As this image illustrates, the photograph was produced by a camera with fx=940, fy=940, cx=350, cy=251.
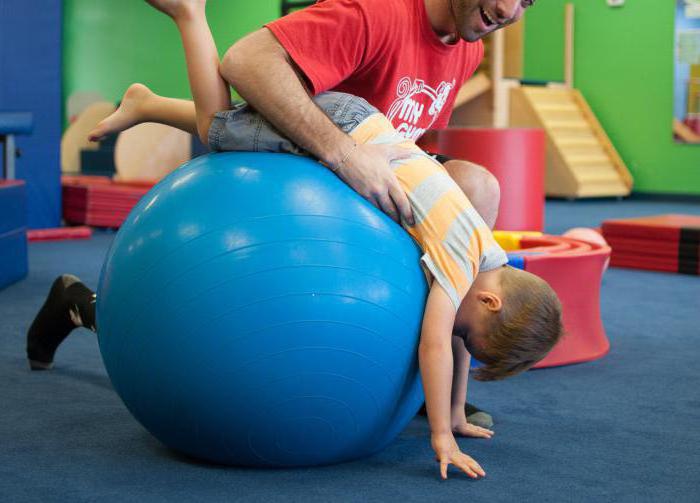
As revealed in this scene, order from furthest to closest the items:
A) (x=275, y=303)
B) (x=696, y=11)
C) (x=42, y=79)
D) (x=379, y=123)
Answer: (x=696, y=11), (x=42, y=79), (x=379, y=123), (x=275, y=303)

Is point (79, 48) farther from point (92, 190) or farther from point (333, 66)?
point (333, 66)

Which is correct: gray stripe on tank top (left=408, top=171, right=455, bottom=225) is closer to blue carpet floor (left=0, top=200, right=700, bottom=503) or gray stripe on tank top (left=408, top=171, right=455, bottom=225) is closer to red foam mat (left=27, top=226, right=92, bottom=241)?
blue carpet floor (left=0, top=200, right=700, bottom=503)

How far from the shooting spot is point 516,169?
17.7 ft

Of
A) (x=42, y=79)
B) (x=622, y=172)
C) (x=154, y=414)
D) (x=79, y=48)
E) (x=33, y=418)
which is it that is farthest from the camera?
(x=79, y=48)

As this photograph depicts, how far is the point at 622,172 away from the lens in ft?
32.1

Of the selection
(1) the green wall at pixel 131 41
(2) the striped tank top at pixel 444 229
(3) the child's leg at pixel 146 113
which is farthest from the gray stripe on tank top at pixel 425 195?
(1) the green wall at pixel 131 41

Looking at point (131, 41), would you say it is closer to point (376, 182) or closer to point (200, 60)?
point (200, 60)

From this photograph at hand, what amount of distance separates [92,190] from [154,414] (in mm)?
4912

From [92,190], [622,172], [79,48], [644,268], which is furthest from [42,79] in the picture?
[79,48]

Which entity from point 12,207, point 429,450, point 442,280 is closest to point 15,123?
point 12,207

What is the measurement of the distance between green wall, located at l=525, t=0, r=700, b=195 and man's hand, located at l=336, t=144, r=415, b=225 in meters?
8.26

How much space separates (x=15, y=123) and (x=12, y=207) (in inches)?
28.5

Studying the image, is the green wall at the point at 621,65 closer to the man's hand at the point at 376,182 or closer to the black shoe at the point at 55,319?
the black shoe at the point at 55,319

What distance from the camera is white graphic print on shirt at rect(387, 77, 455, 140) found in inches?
85.4
